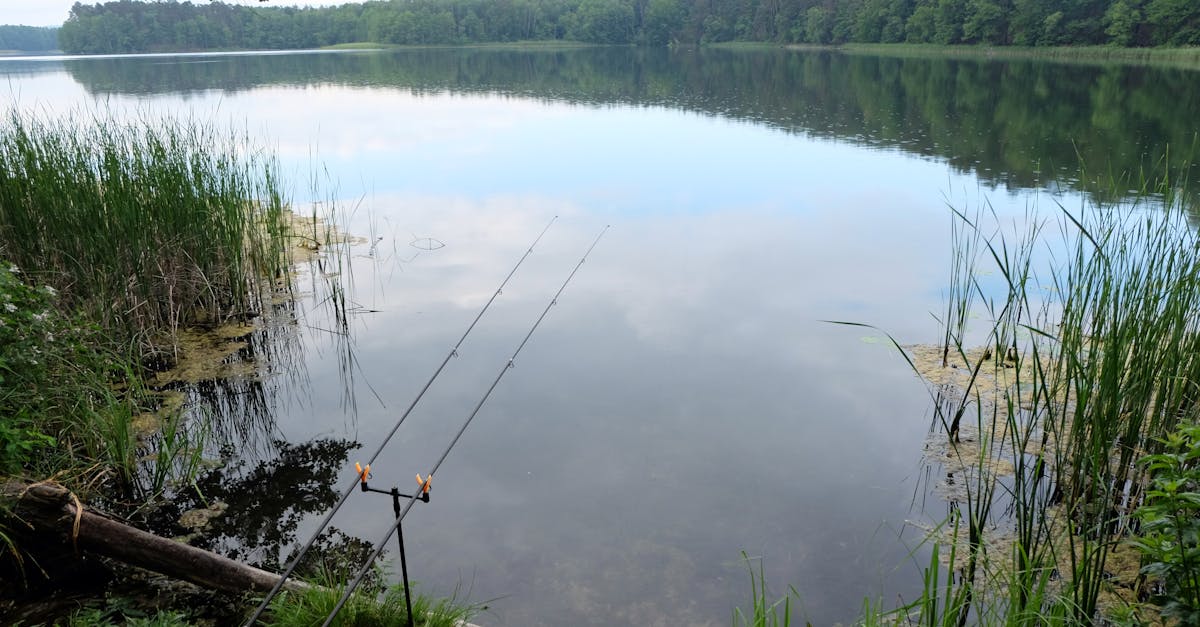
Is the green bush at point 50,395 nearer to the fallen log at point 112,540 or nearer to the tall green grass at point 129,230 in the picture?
the fallen log at point 112,540

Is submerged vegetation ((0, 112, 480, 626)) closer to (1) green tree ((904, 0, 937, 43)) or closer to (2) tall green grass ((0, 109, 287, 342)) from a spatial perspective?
(2) tall green grass ((0, 109, 287, 342))

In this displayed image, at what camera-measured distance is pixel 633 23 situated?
7675 centimetres

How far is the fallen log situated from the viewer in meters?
3.01

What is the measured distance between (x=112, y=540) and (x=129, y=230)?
9.97 ft

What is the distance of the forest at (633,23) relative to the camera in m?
42.1

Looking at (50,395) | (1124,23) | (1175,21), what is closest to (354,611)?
(50,395)

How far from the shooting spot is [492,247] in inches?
369

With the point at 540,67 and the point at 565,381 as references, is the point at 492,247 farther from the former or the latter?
the point at 540,67

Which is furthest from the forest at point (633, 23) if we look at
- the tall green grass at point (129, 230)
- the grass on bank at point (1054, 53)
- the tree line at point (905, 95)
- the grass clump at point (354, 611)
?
the grass clump at point (354, 611)

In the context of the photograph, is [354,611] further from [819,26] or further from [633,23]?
[633,23]

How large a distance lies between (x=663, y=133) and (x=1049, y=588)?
15.6m

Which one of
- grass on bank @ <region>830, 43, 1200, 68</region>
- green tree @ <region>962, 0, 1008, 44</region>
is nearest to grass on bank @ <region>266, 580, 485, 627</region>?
grass on bank @ <region>830, 43, 1200, 68</region>

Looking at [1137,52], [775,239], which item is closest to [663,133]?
[775,239]

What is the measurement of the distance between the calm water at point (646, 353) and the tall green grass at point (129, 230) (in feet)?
2.50
